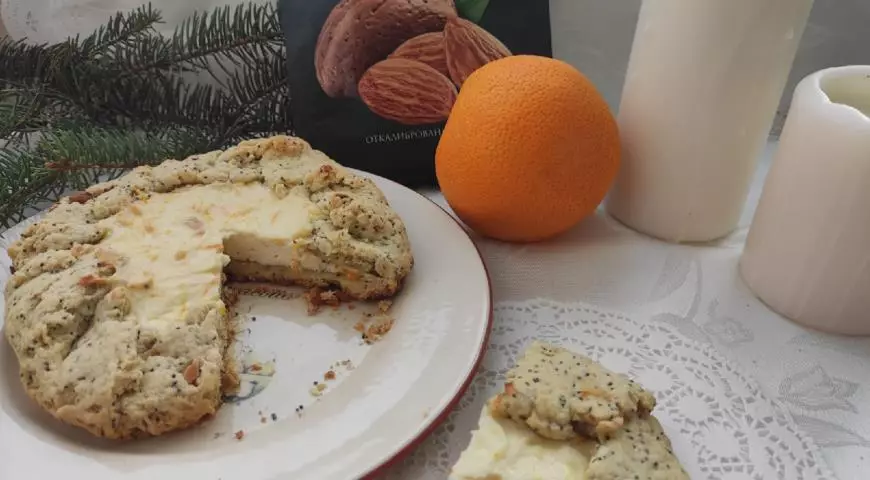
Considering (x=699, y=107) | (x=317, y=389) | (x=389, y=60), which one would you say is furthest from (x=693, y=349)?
(x=389, y=60)

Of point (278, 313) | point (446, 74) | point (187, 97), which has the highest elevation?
point (446, 74)

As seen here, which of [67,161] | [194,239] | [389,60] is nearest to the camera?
[194,239]

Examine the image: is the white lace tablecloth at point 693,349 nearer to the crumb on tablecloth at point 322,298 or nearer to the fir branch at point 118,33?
the crumb on tablecloth at point 322,298

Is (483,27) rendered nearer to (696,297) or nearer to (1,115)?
(696,297)

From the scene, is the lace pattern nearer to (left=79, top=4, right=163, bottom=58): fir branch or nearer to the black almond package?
the black almond package

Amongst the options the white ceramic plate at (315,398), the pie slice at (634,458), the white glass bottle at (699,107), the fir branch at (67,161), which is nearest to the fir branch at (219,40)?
the fir branch at (67,161)

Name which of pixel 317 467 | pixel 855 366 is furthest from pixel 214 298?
pixel 855 366

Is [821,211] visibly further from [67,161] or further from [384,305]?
[67,161]
